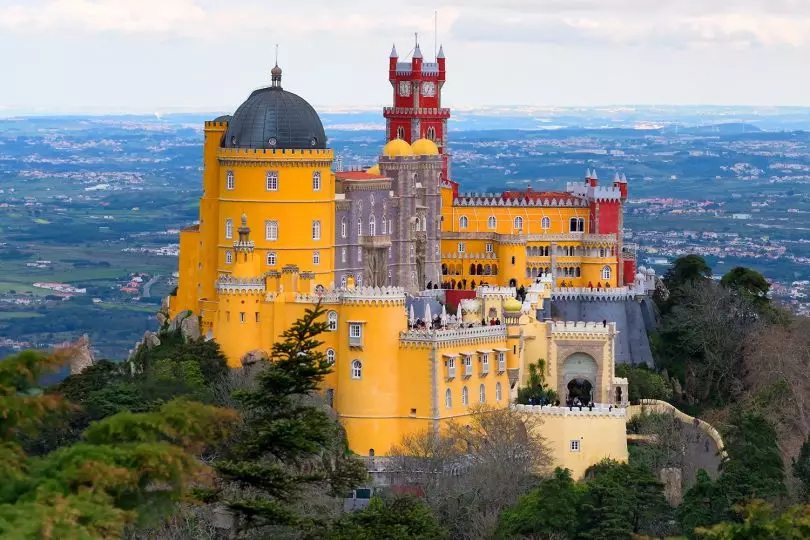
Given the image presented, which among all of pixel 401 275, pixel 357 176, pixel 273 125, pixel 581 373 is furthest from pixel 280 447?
pixel 401 275

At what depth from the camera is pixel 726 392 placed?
9794cm

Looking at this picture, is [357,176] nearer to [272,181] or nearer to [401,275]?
[401,275]

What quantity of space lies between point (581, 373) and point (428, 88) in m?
27.2

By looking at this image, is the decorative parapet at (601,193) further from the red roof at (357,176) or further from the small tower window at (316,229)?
the small tower window at (316,229)

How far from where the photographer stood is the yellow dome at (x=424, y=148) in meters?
101

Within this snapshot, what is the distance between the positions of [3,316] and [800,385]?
8670cm

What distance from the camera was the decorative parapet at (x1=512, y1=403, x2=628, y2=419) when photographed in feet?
279

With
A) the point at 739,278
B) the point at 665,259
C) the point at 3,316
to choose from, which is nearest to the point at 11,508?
the point at 739,278

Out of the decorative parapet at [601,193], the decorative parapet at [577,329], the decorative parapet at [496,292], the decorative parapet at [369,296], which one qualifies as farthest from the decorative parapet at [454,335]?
the decorative parapet at [601,193]

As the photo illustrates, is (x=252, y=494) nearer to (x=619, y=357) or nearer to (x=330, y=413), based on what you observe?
(x=330, y=413)

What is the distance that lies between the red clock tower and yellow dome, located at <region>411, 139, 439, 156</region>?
820 centimetres

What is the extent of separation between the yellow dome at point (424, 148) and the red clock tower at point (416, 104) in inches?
323

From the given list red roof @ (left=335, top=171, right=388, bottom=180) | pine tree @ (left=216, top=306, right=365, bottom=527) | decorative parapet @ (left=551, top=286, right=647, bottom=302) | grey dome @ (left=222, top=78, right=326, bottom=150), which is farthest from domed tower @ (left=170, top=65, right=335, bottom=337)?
pine tree @ (left=216, top=306, right=365, bottom=527)

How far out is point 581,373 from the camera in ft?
295
